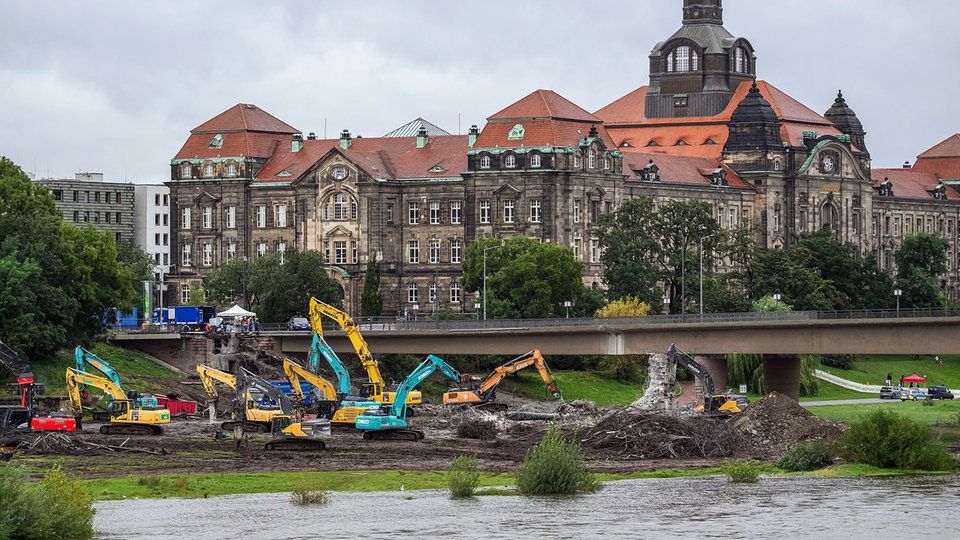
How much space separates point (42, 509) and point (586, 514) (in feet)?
66.9

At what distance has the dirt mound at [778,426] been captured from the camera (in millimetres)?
118438

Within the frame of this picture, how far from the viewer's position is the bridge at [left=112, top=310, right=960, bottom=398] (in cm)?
13650

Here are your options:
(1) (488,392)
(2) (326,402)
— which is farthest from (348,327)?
(2) (326,402)

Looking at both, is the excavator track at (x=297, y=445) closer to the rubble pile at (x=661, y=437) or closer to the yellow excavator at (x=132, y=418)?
the yellow excavator at (x=132, y=418)

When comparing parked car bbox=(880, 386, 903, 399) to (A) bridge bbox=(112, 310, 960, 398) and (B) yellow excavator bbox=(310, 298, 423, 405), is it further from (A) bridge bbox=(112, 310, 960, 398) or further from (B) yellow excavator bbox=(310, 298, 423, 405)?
(B) yellow excavator bbox=(310, 298, 423, 405)

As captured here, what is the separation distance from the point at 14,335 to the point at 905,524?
7532 centimetres

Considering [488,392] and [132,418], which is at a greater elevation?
[488,392]

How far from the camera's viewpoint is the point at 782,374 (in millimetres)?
155500

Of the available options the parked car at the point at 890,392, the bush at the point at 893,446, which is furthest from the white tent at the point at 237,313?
the bush at the point at 893,446

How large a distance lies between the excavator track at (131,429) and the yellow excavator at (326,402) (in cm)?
1008

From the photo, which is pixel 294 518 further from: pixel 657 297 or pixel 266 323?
pixel 657 297

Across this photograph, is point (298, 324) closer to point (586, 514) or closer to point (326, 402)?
point (326, 402)

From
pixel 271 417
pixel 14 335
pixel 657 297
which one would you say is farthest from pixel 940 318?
pixel 657 297

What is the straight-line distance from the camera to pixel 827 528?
3469 inches
